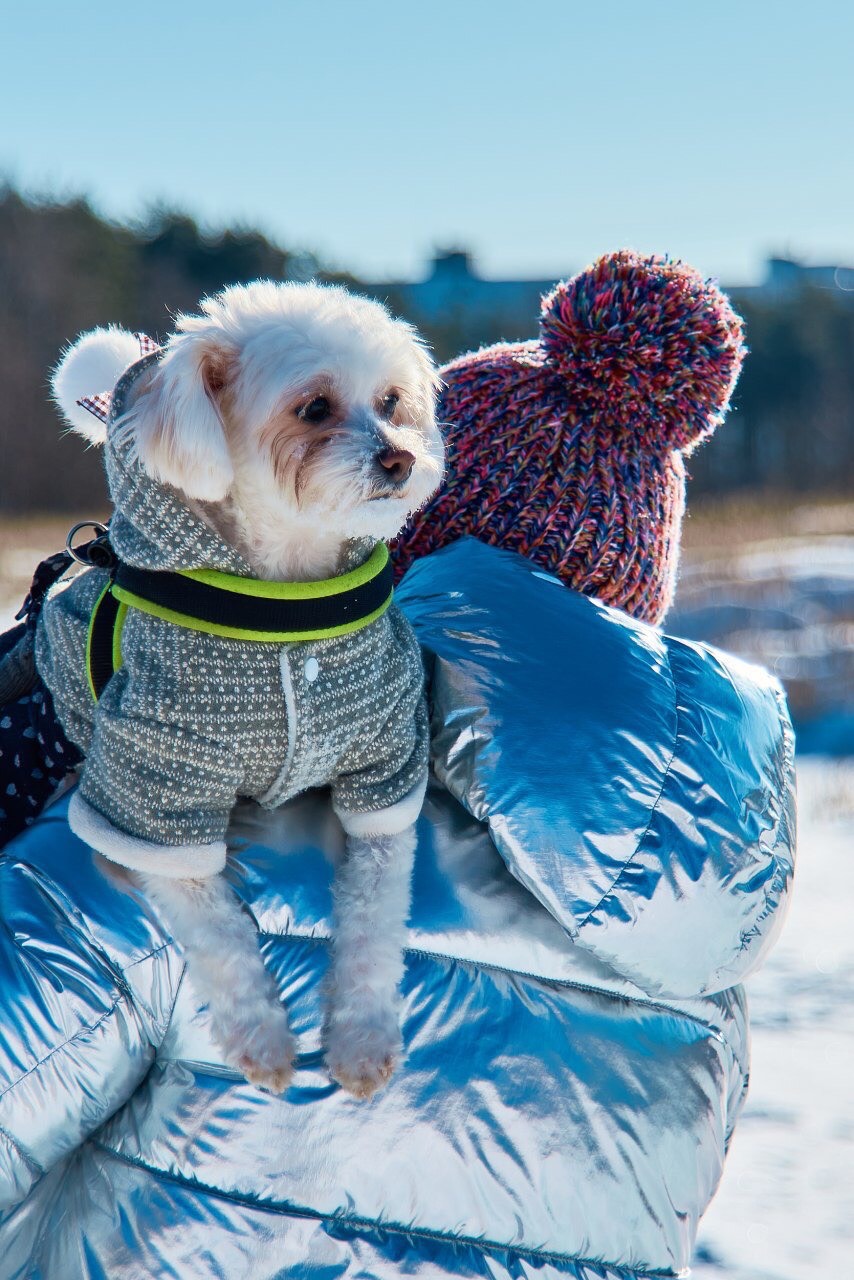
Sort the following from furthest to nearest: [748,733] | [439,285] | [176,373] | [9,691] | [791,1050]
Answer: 1. [439,285]
2. [791,1050]
3. [9,691]
4. [748,733]
5. [176,373]

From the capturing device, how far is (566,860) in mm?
1290

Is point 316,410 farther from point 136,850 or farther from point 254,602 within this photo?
point 136,850

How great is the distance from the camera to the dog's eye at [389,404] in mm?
1650

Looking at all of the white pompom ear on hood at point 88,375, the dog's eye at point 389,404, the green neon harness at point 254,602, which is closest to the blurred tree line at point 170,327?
the white pompom ear on hood at point 88,375

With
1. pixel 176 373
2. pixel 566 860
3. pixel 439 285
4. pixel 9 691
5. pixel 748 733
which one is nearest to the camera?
pixel 566 860

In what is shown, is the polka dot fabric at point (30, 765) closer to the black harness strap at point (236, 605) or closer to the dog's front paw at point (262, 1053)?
the black harness strap at point (236, 605)

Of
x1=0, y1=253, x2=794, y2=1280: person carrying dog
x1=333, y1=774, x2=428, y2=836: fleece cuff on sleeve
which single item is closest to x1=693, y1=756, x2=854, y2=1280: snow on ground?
x1=0, y1=253, x2=794, y2=1280: person carrying dog

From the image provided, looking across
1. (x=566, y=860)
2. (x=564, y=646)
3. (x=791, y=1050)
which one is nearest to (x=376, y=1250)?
(x=566, y=860)

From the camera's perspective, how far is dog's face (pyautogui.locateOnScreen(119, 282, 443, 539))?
1.38m

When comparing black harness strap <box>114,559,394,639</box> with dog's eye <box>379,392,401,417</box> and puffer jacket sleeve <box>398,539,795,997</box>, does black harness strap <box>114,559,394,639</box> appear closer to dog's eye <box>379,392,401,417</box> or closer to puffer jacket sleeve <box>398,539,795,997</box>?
puffer jacket sleeve <box>398,539,795,997</box>

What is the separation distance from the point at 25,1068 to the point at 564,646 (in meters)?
0.76

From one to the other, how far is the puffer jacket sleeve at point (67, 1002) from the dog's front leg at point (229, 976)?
0.09 ft

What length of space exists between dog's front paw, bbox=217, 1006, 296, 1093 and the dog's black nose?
68 cm

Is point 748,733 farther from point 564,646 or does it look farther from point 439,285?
point 439,285
